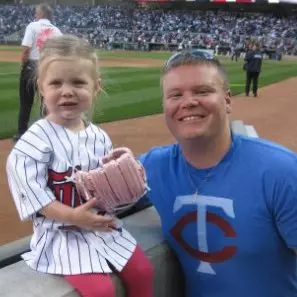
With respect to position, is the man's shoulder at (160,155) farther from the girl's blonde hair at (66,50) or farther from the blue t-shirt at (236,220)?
the girl's blonde hair at (66,50)

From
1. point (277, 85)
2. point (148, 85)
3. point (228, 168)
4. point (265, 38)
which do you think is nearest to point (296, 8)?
point (265, 38)

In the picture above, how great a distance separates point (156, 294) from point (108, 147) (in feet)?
2.17

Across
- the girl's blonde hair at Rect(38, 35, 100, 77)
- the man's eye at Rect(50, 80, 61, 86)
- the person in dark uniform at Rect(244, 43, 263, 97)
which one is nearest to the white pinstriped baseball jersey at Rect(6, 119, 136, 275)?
the man's eye at Rect(50, 80, 61, 86)

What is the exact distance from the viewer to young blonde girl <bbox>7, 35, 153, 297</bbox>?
1.83 m

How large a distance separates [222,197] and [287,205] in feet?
0.84

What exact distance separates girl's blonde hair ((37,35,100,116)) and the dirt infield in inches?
100

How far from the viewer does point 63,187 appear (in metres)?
1.90

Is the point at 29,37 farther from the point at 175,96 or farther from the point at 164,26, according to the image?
the point at 164,26

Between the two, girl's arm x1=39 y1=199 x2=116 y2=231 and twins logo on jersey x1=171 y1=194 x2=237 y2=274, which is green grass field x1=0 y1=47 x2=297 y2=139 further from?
girl's arm x1=39 y1=199 x2=116 y2=231

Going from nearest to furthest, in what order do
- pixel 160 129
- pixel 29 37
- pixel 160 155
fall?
pixel 160 155 < pixel 29 37 < pixel 160 129

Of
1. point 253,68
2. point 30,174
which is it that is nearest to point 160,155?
point 30,174

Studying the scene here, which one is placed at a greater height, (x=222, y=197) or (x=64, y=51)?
(x=64, y=51)

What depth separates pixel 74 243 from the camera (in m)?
1.88

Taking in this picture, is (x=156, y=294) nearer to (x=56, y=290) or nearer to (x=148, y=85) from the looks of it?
(x=56, y=290)
